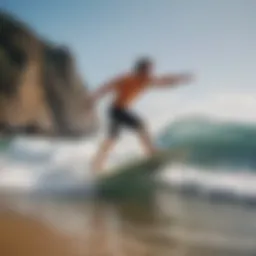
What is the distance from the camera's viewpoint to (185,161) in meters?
1.12

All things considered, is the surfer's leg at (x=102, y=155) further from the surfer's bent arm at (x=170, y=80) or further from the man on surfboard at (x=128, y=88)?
the surfer's bent arm at (x=170, y=80)

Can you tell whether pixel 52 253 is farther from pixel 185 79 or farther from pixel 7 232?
pixel 185 79

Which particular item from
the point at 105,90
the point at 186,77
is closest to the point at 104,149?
the point at 105,90

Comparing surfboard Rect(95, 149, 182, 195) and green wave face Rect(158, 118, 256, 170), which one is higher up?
→ green wave face Rect(158, 118, 256, 170)

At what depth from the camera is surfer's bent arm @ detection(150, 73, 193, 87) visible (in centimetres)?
115

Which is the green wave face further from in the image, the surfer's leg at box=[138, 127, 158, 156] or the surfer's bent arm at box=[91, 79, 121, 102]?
the surfer's bent arm at box=[91, 79, 121, 102]

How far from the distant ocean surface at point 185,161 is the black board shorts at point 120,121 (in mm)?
50

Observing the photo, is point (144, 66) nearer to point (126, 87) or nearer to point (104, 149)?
point (126, 87)

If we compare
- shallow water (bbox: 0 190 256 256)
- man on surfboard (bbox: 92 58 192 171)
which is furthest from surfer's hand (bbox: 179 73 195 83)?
shallow water (bbox: 0 190 256 256)

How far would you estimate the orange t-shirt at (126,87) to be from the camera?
3.76ft

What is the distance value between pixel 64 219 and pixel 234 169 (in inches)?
14.0

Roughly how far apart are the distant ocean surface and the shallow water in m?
0.04

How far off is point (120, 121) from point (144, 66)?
0.12 m

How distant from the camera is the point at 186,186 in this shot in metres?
1.11
